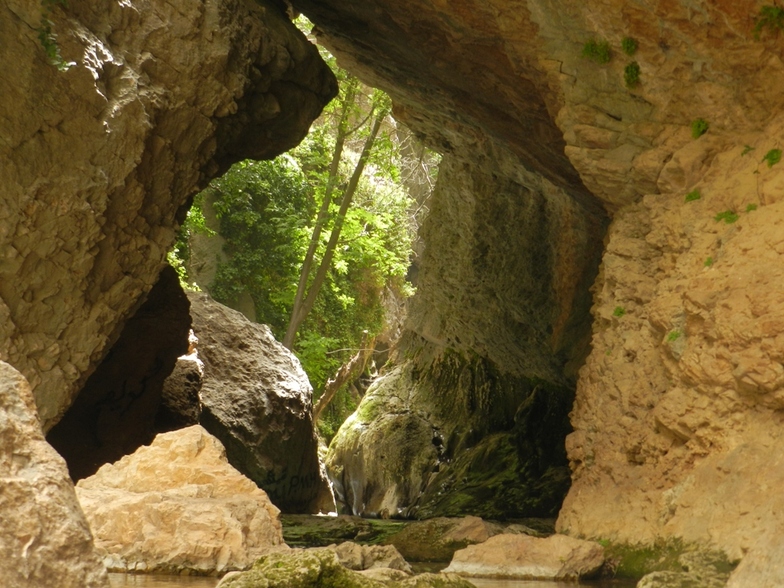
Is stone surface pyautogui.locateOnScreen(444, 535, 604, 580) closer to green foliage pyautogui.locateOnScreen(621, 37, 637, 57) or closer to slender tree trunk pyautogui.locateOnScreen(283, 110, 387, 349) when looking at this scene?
green foliage pyautogui.locateOnScreen(621, 37, 637, 57)

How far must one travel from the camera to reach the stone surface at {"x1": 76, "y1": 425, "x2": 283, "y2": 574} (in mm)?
6434

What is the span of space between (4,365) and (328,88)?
9684 mm

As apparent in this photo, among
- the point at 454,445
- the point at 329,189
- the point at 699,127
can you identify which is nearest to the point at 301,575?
the point at 699,127

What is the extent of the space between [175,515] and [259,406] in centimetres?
835

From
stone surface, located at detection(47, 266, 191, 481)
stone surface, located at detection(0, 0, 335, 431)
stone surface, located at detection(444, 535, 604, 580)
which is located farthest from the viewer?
stone surface, located at detection(47, 266, 191, 481)

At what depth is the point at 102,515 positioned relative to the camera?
6.64m

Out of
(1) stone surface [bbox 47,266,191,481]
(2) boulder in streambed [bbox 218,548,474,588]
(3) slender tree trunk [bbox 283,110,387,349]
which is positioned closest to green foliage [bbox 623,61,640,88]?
(2) boulder in streambed [bbox 218,548,474,588]

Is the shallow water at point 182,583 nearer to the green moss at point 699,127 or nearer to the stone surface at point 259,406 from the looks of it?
the green moss at point 699,127

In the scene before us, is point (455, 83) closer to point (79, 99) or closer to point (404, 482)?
point (79, 99)

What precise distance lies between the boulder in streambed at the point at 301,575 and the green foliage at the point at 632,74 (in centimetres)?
657

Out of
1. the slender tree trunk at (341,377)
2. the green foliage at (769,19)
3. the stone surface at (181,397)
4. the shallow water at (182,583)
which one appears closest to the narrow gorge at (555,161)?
the green foliage at (769,19)

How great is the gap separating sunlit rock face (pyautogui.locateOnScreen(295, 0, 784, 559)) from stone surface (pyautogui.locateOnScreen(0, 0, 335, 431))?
2.40 meters

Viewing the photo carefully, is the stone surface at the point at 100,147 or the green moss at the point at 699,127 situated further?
the green moss at the point at 699,127

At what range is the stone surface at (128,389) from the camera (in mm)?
12617
